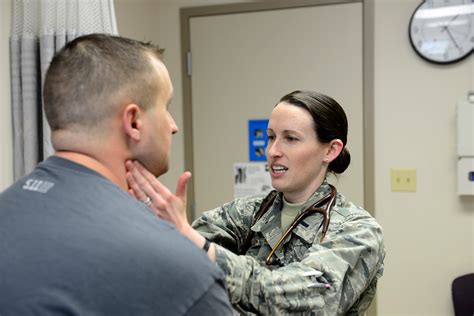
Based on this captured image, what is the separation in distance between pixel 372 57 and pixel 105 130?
81.3 inches

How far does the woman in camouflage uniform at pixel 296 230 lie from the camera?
109 cm

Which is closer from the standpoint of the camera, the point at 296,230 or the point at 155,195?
the point at 155,195

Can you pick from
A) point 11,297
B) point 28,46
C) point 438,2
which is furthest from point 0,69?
point 438,2

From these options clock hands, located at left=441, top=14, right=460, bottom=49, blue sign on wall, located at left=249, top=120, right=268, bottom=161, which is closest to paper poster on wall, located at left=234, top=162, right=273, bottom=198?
blue sign on wall, located at left=249, top=120, right=268, bottom=161

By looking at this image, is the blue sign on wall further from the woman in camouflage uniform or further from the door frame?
the woman in camouflage uniform

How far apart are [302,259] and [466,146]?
→ 1.55 meters

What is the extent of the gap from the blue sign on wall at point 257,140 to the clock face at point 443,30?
94cm

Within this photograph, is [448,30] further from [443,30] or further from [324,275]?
[324,275]

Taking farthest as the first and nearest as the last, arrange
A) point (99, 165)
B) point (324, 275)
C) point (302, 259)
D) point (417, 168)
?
point (417, 168) < point (302, 259) < point (324, 275) < point (99, 165)

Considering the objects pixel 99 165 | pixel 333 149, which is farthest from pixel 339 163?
pixel 99 165

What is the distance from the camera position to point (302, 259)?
53.6 inches

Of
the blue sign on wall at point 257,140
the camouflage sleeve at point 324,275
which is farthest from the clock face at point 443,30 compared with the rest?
the camouflage sleeve at point 324,275

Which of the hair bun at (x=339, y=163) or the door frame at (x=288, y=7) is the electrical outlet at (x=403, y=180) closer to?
the door frame at (x=288, y=7)

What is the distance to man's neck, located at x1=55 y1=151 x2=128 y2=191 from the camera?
901 mm
